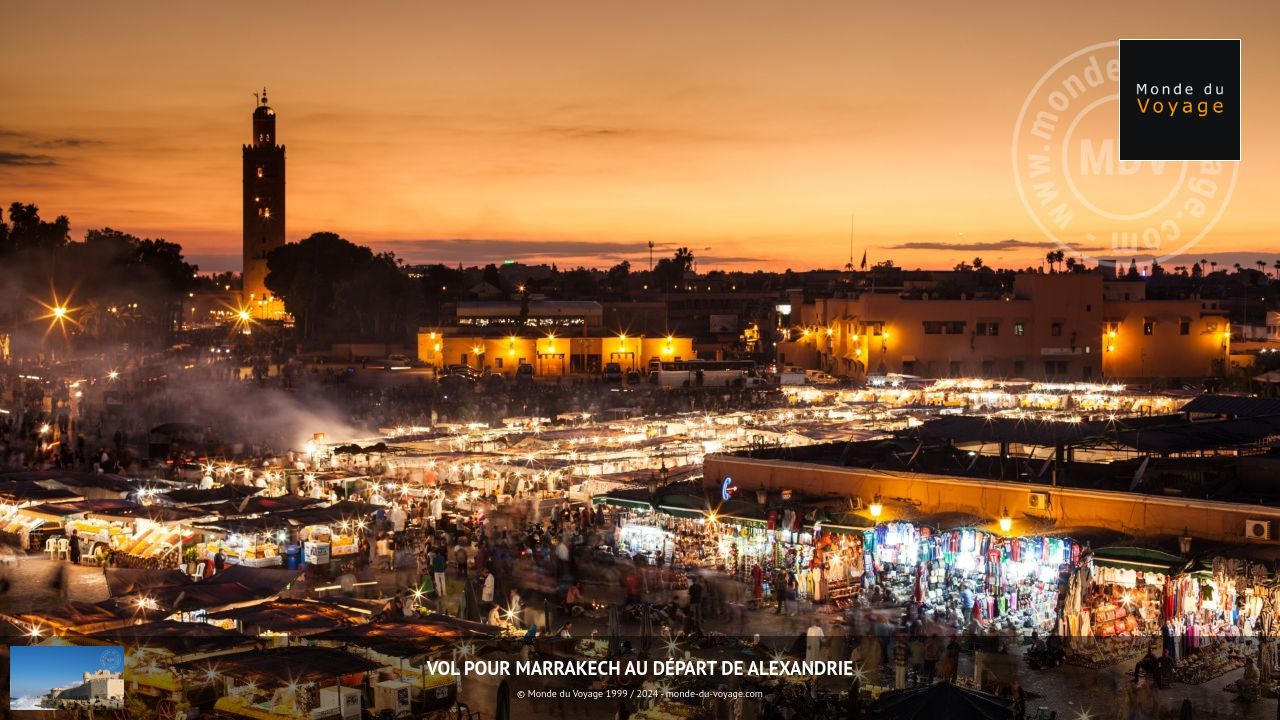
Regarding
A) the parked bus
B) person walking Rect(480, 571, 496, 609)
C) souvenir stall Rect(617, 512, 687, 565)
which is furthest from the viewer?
the parked bus

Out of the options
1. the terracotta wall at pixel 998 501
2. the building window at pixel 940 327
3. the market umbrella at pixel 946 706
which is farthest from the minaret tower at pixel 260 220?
the market umbrella at pixel 946 706

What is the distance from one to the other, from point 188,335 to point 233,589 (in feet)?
264

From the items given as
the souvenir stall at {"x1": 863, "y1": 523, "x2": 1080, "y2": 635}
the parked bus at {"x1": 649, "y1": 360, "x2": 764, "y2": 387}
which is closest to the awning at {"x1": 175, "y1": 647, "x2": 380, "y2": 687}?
the souvenir stall at {"x1": 863, "y1": 523, "x2": 1080, "y2": 635}

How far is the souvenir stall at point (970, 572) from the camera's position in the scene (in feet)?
47.0

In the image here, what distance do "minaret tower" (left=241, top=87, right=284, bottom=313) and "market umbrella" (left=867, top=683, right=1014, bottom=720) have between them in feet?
333

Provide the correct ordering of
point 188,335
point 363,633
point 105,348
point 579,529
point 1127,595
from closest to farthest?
point 363,633 → point 1127,595 → point 579,529 → point 105,348 → point 188,335

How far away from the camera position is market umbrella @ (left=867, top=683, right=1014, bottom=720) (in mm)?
9250

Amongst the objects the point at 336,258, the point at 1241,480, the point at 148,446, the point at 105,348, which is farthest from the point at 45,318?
the point at 1241,480

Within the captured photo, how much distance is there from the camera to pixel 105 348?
236 feet

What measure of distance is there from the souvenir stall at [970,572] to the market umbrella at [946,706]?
4.35 m

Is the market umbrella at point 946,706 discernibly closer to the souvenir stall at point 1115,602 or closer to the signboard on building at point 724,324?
the souvenir stall at point 1115,602

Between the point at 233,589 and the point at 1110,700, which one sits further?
the point at 233,589

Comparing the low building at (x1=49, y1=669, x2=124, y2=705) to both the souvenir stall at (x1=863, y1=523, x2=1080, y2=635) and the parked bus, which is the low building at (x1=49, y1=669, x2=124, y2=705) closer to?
the souvenir stall at (x1=863, y1=523, x2=1080, y2=635)

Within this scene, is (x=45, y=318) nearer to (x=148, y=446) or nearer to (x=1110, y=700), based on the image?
(x=148, y=446)
